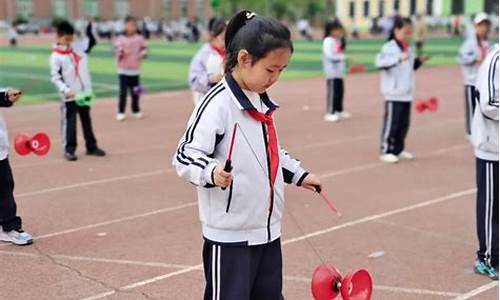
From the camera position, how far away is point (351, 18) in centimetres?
8244

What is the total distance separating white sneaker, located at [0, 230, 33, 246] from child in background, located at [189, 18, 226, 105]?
2.86 m

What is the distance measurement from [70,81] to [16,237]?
3749mm

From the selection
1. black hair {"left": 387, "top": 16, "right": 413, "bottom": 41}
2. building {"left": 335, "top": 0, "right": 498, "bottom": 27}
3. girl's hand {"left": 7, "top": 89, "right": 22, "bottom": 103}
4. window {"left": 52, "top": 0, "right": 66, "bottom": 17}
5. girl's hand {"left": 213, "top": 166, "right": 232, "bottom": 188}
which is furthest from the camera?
window {"left": 52, "top": 0, "right": 66, "bottom": 17}

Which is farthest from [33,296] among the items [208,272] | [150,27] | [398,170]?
[150,27]

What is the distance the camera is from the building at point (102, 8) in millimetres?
80312

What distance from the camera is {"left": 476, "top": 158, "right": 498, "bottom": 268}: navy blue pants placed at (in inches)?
196

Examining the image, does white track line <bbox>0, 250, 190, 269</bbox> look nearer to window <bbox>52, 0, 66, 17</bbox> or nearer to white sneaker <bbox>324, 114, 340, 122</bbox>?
white sneaker <bbox>324, 114, 340, 122</bbox>

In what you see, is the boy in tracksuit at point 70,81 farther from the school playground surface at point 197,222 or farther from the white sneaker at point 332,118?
the white sneaker at point 332,118

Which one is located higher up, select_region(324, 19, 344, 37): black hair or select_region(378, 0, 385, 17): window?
select_region(378, 0, 385, 17): window

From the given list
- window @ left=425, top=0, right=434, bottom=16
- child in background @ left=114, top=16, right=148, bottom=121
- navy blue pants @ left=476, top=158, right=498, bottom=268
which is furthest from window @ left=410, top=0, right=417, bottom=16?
navy blue pants @ left=476, top=158, right=498, bottom=268

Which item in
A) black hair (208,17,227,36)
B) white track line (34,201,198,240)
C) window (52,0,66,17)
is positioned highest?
window (52,0,66,17)

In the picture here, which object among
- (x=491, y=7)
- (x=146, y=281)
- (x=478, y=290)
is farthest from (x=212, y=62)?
(x=491, y=7)

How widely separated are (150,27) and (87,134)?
51.0 meters

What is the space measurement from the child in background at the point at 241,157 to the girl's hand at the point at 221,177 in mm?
94
